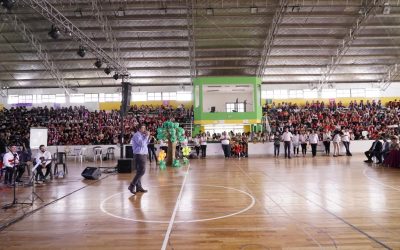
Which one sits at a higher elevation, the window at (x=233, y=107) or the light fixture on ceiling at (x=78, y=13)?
the light fixture on ceiling at (x=78, y=13)

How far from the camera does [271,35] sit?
20359 mm

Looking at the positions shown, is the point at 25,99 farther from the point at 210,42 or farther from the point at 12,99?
the point at 210,42

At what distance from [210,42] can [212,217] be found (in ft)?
60.0

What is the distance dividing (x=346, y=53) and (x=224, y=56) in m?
8.98

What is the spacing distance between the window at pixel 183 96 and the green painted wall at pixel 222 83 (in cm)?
451

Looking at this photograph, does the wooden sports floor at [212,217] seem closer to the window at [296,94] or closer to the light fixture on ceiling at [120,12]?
the light fixture on ceiling at [120,12]

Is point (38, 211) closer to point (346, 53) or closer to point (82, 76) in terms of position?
point (82, 76)

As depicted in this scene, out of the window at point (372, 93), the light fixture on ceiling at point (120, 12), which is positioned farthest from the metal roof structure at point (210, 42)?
the window at point (372, 93)

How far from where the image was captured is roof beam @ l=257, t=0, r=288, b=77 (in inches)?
724

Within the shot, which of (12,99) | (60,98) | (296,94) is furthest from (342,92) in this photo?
(12,99)

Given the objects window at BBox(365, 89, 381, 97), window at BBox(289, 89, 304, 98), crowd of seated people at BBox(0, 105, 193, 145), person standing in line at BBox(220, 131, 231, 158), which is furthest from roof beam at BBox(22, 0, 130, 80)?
window at BBox(365, 89, 381, 97)

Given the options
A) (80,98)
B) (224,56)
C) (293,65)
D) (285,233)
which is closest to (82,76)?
(80,98)

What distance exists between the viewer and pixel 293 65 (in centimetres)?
2395

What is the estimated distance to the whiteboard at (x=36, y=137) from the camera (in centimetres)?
1185
